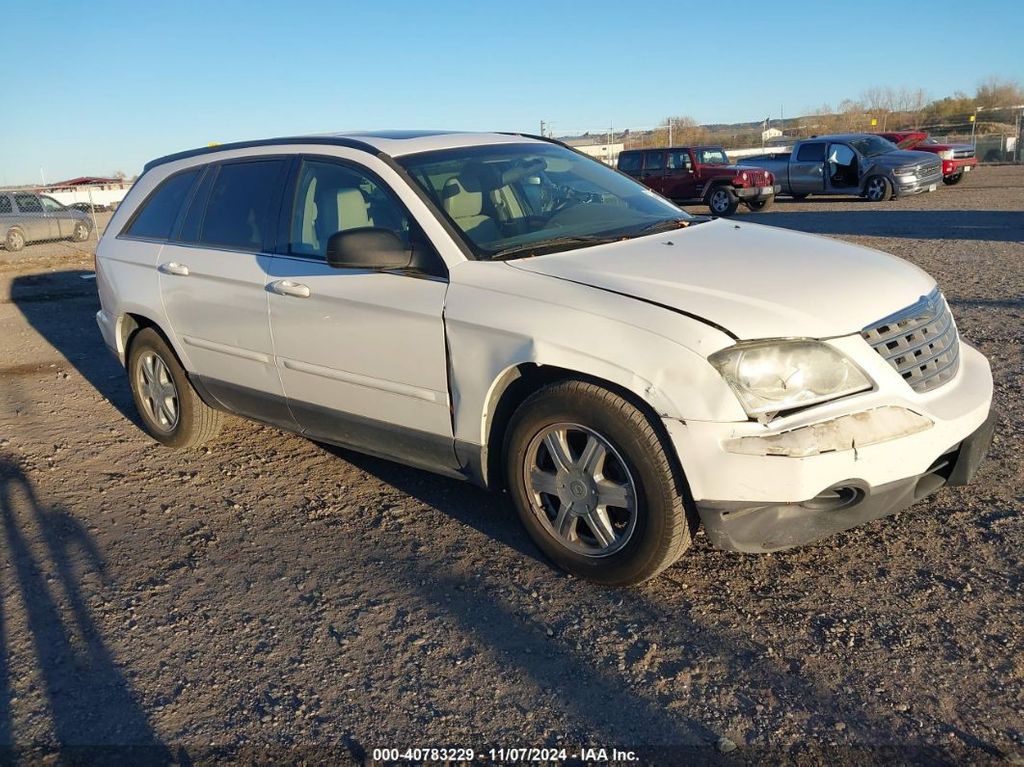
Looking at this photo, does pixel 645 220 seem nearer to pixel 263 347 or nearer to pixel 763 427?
pixel 763 427

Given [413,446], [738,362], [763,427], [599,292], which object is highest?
[599,292]

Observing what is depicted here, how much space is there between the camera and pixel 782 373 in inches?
121

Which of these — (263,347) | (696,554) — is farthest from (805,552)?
(263,347)

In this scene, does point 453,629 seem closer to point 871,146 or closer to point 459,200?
point 459,200

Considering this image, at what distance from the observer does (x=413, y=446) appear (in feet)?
13.3

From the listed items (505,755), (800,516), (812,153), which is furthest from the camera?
(812,153)

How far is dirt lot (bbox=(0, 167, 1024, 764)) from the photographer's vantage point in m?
2.74

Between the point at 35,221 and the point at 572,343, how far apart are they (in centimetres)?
2320

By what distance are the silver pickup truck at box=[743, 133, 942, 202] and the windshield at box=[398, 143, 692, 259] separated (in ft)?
62.1

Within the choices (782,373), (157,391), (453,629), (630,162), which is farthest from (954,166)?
(453,629)

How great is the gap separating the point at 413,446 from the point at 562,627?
3.81 ft

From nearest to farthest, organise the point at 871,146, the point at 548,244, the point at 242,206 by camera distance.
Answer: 1. the point at 548,244
2. the point at 242,206
3. the point at 871,146

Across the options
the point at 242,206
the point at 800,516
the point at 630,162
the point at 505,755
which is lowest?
the point at 505,755

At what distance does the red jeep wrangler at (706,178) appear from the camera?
852 inches
